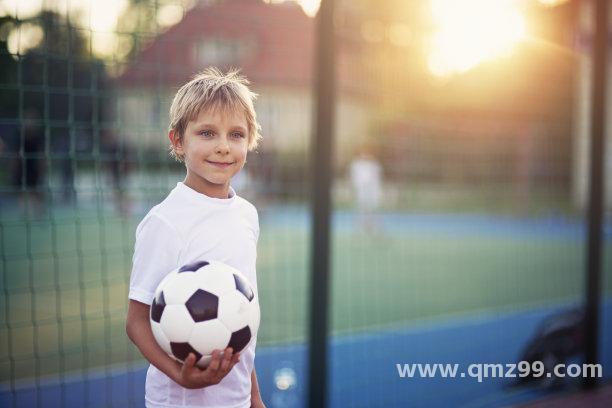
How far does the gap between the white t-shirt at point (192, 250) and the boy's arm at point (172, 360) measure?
61 millimetres

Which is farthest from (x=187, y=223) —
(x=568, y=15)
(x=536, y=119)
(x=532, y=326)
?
(x=532, y=326)

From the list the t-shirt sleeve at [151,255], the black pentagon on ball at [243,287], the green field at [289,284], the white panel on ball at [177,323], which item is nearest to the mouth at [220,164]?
the t-shirt sleeve at [151,255]

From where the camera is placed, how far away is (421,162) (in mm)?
7617

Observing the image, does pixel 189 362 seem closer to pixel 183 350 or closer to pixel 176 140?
pixel 183 350

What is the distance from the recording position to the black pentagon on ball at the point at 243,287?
1838 millimetres

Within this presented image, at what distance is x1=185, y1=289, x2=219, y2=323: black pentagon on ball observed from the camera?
5.80 feet

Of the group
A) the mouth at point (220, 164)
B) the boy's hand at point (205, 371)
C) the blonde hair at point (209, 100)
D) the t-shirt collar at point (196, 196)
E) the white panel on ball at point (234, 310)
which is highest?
the blonde hair at point (209, 100)

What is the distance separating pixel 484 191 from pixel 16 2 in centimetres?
522

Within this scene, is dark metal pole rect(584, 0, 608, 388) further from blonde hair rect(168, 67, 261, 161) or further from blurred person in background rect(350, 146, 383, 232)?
blurred person in background rect(350, 146, 383, 232)

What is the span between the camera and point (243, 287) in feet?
6.07

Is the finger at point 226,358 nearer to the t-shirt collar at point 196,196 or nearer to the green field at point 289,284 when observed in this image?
the t-shirt collar at point 196,196

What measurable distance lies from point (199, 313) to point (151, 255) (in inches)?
8.9

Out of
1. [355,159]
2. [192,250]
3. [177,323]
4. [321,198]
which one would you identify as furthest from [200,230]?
[355,159]

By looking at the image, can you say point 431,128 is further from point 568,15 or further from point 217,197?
point 217,197
